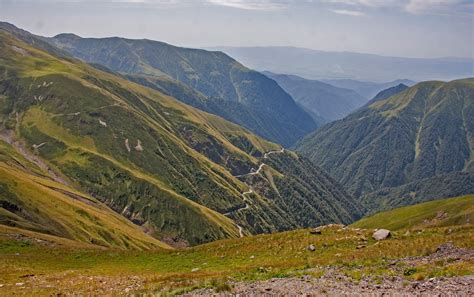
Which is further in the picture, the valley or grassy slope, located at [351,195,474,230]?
grassy slope, located at [351,195,474,230]

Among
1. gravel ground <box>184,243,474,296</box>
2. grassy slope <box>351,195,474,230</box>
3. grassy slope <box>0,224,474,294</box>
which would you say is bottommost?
grassy slope <box>351,195,474,230</box>

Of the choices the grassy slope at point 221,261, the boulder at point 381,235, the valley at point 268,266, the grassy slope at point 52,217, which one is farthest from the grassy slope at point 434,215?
the grassy slope at point 52,217

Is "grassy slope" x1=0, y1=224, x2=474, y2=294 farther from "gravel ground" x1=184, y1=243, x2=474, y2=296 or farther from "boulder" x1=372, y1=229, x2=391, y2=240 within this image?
"gravel ground" x1=184, y1=243, x2=474, y2=296

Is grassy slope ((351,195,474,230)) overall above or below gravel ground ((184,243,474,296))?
below

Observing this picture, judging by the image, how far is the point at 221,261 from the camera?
44125 mm

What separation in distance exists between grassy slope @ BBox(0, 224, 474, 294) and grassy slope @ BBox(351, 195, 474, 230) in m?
86.5

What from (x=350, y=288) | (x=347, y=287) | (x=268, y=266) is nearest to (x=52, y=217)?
(x=268, y=266)

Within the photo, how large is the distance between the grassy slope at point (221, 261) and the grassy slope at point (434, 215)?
86461mm

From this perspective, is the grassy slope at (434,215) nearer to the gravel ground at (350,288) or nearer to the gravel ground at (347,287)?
the gravel ground at (347,287)

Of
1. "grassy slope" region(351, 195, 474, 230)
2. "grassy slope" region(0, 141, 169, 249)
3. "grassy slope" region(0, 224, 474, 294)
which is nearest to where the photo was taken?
"grassy slope" region(0, 224, 474, 294)

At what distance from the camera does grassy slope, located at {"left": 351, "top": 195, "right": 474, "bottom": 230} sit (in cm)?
12188

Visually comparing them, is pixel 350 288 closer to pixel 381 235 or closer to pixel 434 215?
pixel 381 235

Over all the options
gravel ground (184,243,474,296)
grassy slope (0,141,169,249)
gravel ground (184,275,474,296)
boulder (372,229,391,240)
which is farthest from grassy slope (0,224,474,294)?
grassy slope (0,141,169,249)

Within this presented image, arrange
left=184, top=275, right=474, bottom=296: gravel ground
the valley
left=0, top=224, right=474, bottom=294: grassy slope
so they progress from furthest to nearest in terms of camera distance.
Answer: left=0, top=224, right=474, bottom=294: grassy slope < the valley < left=184, top=275, right=474, bottom=296: gravel ground
